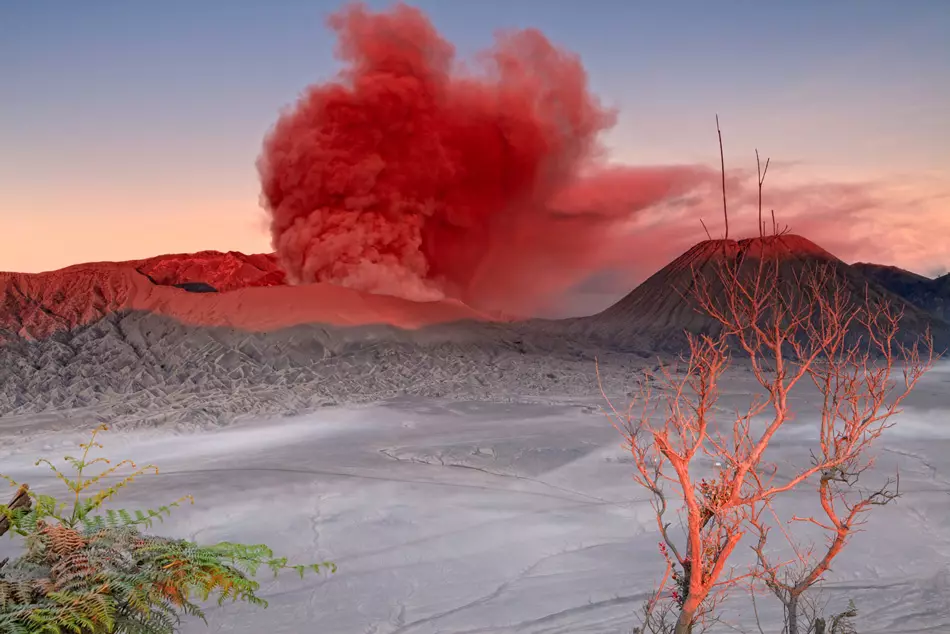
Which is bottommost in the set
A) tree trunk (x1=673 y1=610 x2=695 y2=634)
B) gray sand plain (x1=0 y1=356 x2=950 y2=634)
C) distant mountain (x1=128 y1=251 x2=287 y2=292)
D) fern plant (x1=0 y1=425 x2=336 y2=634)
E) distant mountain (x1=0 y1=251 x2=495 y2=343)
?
gray sand plain (x1=0 y1=356 x2=950 y2=634)

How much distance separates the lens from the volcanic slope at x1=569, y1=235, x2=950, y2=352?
49969 millimetres

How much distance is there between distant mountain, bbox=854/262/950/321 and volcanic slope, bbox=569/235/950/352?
15.4 m

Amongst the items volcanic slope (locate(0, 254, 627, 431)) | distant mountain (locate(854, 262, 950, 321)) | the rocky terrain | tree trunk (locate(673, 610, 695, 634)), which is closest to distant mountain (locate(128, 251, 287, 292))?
the rocky terrain

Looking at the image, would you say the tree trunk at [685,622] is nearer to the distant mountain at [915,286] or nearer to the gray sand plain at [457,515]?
the gray sand plain at [457,515]

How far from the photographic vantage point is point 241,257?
47.3 m

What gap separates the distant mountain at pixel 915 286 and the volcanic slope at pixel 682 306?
15364 millimetres

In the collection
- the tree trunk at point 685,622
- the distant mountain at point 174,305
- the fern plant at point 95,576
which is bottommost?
the tree trunk at point 685,622

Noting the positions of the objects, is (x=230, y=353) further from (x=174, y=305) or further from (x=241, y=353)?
(x=174, y=305)

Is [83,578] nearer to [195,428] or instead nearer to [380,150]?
[195,428]

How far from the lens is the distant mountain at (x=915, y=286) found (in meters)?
71.5

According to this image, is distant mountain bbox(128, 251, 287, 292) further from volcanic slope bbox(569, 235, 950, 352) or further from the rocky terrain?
volcanic slope bbox(569, 235, 950, 352)

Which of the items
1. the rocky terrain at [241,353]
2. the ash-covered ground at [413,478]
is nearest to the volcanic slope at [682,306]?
the rocky terrain at [241,353]

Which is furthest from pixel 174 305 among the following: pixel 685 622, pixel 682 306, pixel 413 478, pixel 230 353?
pixel 682 306

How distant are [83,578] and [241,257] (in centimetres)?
4703
